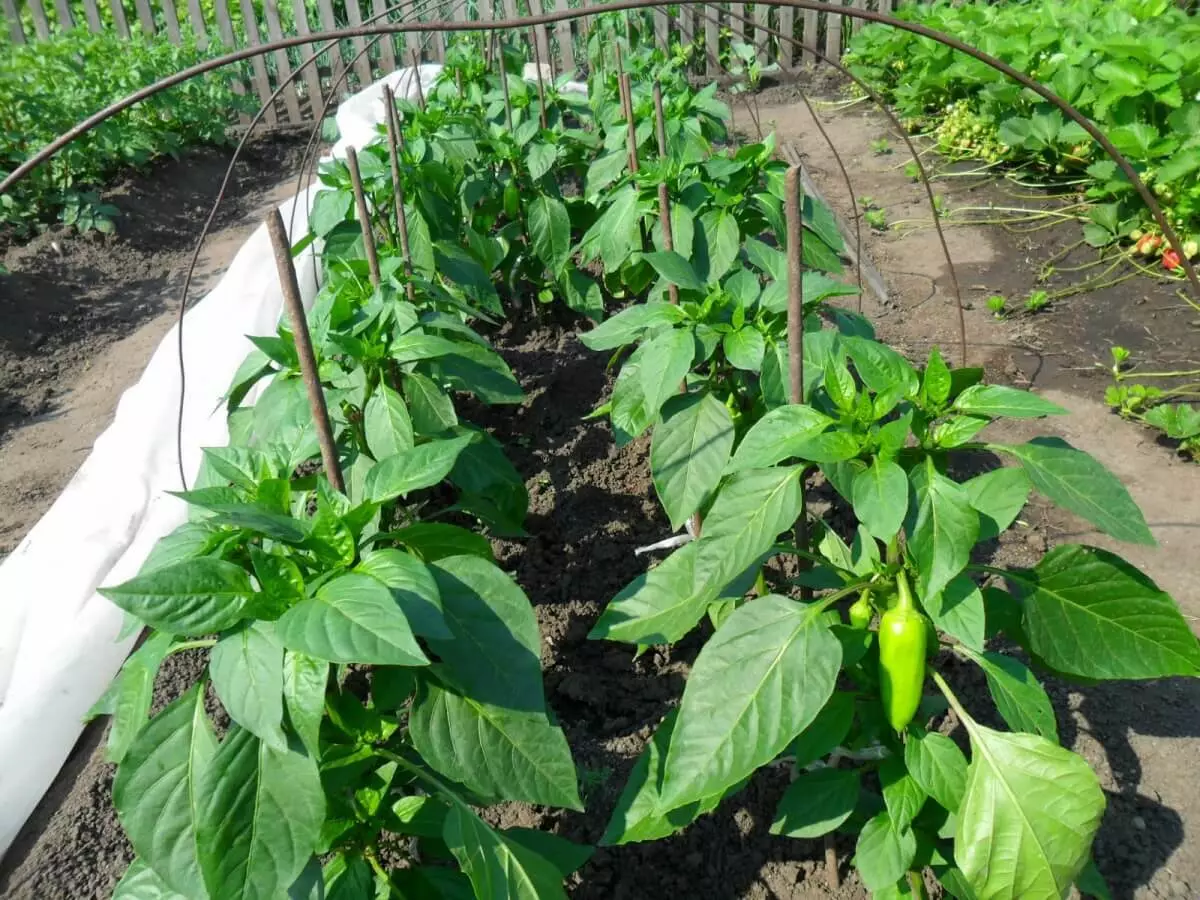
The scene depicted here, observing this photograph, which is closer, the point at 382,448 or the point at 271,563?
the point at 271,563

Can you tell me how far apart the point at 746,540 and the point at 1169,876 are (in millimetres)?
1273

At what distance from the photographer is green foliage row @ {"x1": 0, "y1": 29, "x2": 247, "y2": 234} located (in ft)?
20.1

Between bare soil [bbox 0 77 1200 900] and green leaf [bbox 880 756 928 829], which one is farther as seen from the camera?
bare soil [bbox 0 77 1200 900]

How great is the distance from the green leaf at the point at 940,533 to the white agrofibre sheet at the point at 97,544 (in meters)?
1.58

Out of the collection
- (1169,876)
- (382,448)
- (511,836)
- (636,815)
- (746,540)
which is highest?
(746,540)

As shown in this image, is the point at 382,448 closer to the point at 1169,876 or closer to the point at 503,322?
the point at 1169,876

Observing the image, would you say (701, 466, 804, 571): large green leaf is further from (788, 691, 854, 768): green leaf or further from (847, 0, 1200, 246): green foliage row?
(847, 0, 1200, 246): green foliage row

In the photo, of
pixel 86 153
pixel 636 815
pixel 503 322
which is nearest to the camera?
pixel 636 815

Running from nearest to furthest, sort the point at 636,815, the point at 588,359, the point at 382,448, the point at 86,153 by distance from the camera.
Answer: the point at 636,815
the point at 382,448
the point at 588,359
the point at 86,153

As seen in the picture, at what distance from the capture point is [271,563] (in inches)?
53.9

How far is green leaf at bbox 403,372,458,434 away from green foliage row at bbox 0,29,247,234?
495 cm

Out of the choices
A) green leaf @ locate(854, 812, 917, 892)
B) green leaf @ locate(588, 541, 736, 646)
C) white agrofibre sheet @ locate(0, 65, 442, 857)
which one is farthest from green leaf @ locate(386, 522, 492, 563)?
white agrofibre sheet @ locate(0, 65, 442, 857)

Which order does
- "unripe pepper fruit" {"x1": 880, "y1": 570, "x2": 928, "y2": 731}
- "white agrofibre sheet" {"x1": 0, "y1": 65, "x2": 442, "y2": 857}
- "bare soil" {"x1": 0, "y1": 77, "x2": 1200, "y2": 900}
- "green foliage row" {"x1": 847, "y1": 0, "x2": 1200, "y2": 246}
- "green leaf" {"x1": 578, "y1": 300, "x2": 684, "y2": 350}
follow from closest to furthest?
"unripe pepper fruit" {"x1": 880, "y1": 570, "x2": 928, "y2": 731}
"bare soil" {"x1": 0, "y1": 77, "x2": 1200, "y2": 900}
"green leaf" {"x1": 578, "y1": 300, "x2": 684, "y2": 350}
"white agrofibre sheet" {"x1": 0, "y1": 65, "x2": 442, "y2": 857}
"green foliage row" {"x1": 847, "y1": 0, "x2": 1200, "y2": 246}

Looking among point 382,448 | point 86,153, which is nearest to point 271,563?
point 382,448
